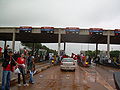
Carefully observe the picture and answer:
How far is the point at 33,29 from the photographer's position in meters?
40.9

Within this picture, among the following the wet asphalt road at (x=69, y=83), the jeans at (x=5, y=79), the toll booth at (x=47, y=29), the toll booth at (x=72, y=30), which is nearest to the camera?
the jeans at (x=5, y=79)

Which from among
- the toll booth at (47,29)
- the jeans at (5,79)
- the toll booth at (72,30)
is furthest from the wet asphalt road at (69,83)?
the toll booth at (47,29)

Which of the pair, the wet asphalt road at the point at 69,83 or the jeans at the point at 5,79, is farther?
the wet asphalt road at the point at 69,83

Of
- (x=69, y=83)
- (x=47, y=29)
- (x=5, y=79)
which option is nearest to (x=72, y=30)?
(x=47, y=29)

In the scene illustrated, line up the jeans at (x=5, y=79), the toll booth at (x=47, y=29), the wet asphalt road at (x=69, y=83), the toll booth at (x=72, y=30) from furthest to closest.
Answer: the toll booth at (x=47, y=29) < the toll booth at (x=72, y=30) < the wet asphalt road at (x=69, y=83) < the jeans at (x=5, y=79)

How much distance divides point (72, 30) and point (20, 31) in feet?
35.9

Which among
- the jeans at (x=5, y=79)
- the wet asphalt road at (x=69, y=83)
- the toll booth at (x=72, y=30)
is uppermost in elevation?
the toll booth at (x=72, y=30)

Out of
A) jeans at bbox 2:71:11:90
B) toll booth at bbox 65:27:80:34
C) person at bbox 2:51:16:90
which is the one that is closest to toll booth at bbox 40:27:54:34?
toll booth at bbox 65:27:80:34

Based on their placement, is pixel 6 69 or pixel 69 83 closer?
pixel 6 69

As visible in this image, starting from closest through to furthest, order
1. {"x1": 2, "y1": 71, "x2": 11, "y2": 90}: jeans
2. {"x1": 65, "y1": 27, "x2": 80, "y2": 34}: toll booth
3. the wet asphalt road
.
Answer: {"x1": 2, "y1": 71, "x2": 11, "y2": 90}: jeans, the wet asphalt road, {"x1": 65, "y1": 27, "x2": 80, "y2": 34}: toll booth

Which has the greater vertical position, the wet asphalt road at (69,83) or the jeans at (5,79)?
the jeans at (5,79)

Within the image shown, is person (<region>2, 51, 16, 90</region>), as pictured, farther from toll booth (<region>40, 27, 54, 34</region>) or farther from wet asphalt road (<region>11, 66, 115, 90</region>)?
toll booth (<region>40, 27, 54, 34</region>)

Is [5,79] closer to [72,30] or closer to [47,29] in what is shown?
[47,29]

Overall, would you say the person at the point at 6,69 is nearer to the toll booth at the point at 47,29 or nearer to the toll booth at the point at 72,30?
the toll booth at the point at 47,29
